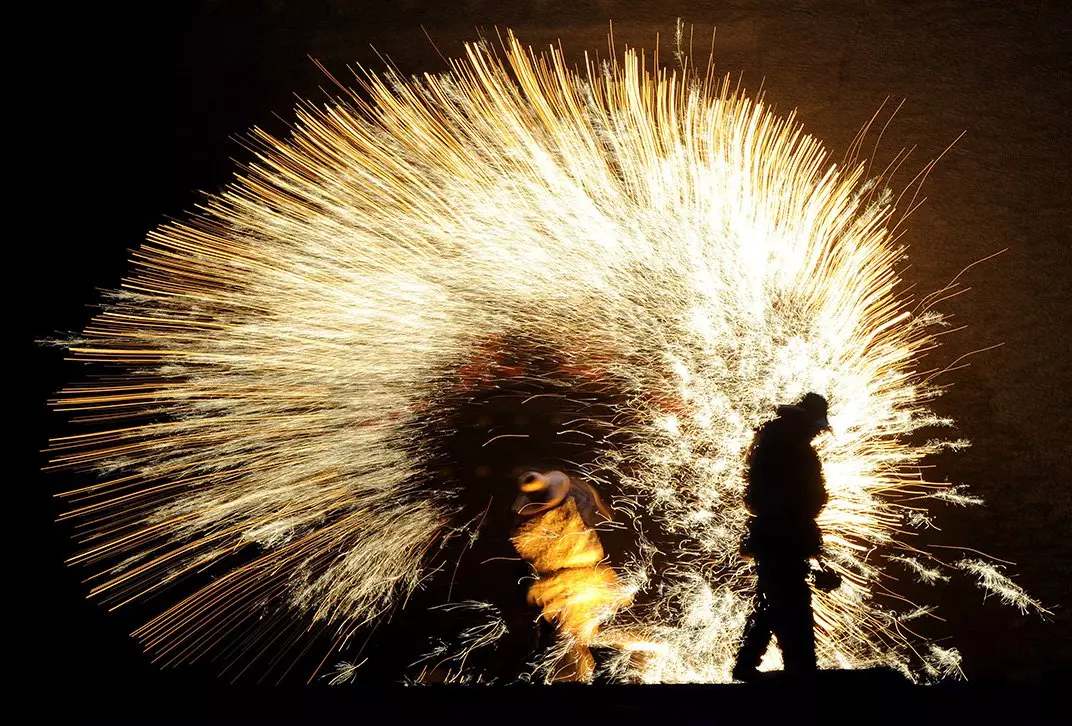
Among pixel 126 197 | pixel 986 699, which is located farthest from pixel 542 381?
pixel 126 197

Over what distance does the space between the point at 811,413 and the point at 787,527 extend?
0.36m

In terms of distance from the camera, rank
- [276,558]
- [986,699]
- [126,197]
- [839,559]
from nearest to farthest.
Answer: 1. [986,699]
2. [839,559]
3. [276,558]
4. [126,197]

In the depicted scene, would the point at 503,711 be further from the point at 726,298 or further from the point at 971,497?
the point at 971,497

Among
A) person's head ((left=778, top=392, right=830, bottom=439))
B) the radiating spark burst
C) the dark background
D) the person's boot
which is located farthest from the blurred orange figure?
the dark background

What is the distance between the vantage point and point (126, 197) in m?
3.13

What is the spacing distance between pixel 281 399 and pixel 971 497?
2.76 metres

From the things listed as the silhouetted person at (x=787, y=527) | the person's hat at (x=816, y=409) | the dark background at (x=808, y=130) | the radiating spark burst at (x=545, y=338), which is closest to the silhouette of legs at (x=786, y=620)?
the silhouetted person at (x=787, y=527)

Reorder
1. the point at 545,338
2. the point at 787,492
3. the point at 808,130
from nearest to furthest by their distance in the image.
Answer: the point at 787,492 < the point at 545,338 < the point at 808,130

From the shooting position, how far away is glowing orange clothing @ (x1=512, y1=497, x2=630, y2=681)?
1.98 m

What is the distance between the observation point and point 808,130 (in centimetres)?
271

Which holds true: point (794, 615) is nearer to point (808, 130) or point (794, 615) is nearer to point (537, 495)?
point (537, 495)

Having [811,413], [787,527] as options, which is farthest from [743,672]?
[811,413]

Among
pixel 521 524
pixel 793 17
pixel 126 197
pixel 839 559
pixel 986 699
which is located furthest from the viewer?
pixel 126 197

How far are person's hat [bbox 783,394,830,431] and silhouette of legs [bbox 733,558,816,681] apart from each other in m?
0.43
